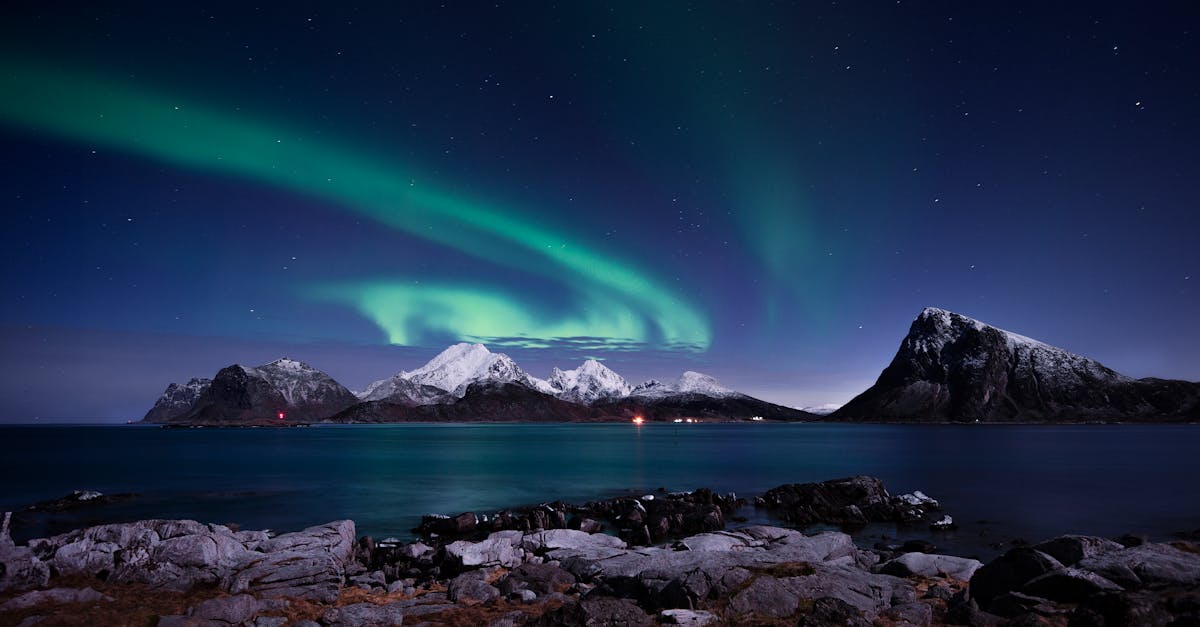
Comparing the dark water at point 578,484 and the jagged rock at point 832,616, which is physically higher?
the jagged rock at point 832,616

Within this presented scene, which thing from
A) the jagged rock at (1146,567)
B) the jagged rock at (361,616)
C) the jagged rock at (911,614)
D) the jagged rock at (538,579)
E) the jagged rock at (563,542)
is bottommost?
the jagged rock at (563,542)

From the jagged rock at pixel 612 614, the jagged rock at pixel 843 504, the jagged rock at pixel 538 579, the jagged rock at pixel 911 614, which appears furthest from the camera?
the jagged rock at pixel 843 504

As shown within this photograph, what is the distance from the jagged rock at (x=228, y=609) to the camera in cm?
1898

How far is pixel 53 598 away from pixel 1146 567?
36769 mm

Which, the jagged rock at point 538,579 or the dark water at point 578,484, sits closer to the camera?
the jagged rock at point 538,579

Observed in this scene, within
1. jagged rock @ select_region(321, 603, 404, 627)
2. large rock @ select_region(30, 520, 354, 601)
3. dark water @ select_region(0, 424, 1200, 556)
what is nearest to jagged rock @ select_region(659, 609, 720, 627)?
jagged rock @ select_region(321, 603, 404, 627)

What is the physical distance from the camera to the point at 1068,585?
725 inches

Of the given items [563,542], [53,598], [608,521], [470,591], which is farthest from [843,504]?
[53,598]

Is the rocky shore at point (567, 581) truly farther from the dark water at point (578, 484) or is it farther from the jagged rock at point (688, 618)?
the dark water at point (578, 484)

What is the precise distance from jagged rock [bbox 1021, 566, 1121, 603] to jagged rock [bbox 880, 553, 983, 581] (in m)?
6.36

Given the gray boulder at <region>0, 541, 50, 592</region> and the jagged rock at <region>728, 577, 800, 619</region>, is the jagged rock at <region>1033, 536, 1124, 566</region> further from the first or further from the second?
the gray boulder at <region>0, 541, 50, 592</region>

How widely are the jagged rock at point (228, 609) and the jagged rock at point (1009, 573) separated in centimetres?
2420

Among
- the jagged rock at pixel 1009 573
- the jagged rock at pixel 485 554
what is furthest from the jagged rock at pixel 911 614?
the jagged rock at pixel 485 554

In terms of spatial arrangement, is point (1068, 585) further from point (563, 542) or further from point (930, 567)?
point (563, 542)
